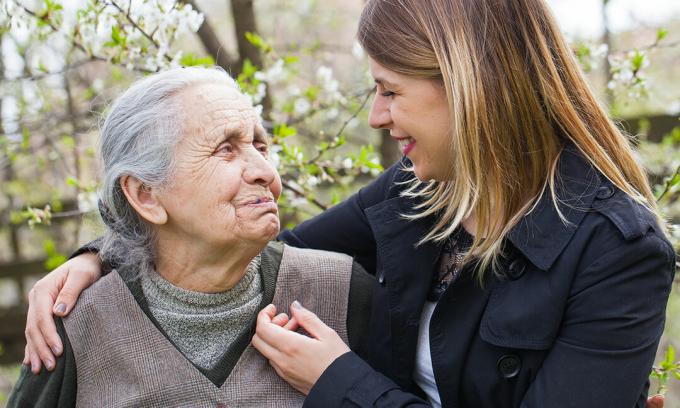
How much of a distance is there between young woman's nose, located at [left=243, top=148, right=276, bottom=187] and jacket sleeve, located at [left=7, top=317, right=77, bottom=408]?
699mm

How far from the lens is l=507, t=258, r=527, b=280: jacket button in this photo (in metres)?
1.95

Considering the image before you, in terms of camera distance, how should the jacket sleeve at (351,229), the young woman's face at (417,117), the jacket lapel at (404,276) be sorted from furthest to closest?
the jacket sleeve at (351,229)
the jacket lapel at (404,276)
the young woman's face at (417,117)

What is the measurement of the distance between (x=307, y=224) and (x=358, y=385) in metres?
0.82

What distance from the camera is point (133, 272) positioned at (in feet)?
7.27

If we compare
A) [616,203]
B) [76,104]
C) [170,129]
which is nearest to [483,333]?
[616,203]

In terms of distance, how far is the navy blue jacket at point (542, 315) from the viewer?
1.75 meters

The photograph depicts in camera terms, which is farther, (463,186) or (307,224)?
(307,224)

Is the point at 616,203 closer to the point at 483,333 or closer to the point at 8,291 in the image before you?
the point at 483,333

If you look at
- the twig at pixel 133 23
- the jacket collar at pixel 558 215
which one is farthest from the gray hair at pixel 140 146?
the jacket collar at pixel 558 215

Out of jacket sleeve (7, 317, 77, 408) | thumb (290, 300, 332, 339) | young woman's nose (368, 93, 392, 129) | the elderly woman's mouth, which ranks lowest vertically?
jacket sleeve (7, 317, 77, 408)

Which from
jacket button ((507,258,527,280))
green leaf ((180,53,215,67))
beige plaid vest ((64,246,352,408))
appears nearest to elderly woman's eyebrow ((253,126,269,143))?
beige plaid vest ((64,246,352,408))

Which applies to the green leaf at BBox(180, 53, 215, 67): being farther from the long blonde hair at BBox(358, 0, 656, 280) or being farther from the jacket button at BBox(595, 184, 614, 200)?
the jacket button at BBox(595, 184, 614, 200)

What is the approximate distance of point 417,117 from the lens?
199 centimetres

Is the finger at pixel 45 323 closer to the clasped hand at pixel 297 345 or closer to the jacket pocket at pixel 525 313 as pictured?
the clasped hand at pixel 297 345
